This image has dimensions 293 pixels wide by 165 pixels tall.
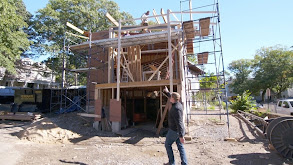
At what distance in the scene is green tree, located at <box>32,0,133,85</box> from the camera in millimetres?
19391

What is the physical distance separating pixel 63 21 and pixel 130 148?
754 inches

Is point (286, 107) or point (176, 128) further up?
point (176, 128)

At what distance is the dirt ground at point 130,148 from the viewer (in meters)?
5.15

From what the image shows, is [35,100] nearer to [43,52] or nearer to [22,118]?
[22,118]

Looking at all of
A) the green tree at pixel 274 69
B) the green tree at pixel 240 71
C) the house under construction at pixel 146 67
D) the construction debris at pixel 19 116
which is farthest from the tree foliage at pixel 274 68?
the construction debris at pixel 19 116

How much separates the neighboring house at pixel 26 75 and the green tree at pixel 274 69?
34.4 metres

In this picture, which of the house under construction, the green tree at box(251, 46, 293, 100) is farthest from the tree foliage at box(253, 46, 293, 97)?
the house under construction

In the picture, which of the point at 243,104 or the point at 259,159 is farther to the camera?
the point at 243,104

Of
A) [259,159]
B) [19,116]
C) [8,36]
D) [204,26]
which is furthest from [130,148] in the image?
[8,36]

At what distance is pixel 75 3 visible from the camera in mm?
20812

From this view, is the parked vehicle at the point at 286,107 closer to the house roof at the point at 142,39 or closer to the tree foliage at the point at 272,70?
the house roof at the point at 142,39

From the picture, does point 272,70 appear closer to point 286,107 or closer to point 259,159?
point 286,107

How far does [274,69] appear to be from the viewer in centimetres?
2841

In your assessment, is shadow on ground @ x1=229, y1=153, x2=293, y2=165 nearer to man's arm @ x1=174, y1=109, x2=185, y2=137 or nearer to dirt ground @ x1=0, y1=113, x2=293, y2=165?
dirt ground @ x1=0, y1=113, x2=293, y2=165
